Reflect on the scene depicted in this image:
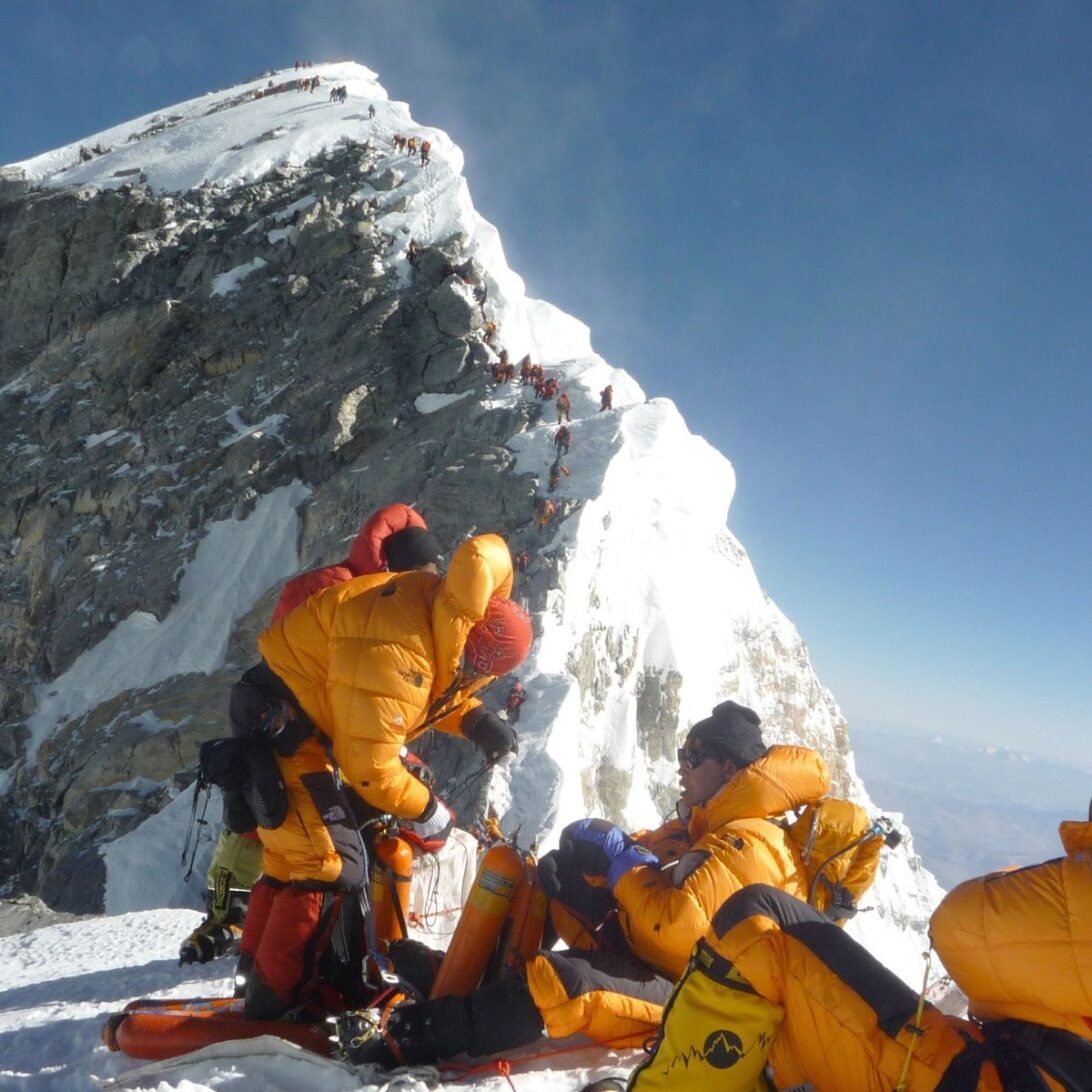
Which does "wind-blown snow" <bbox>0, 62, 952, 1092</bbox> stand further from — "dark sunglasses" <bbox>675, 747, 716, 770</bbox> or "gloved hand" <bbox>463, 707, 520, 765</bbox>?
"gloved hand" <bbox>463, 707, 520, 765</bbox>

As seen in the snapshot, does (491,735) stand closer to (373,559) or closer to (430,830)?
(430,830)

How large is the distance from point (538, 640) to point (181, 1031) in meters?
10.6

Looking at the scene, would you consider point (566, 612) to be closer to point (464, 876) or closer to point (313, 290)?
point (464, 876)

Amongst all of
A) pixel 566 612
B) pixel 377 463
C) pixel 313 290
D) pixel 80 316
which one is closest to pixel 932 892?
pixel 566 612

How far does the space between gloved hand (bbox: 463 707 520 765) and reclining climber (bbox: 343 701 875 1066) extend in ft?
2.39

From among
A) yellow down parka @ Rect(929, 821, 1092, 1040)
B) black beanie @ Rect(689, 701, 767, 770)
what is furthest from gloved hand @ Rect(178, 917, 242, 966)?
yellow down parka @ Rect(929, 821, 1092, 1040)

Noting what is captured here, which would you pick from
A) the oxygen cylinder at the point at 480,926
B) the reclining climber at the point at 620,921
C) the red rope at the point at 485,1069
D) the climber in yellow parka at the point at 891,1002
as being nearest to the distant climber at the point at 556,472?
the reclining climber at the point at 620,921

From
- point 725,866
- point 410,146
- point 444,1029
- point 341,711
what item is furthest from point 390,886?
point 410,146

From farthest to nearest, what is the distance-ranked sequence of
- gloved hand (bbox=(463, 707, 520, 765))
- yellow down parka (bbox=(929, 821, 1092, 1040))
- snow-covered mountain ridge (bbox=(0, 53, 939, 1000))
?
snow-covered mountain ridge (bbox=(0, 53, 939, 1000))
gloved hand (bbox=(463, 707, 520, 765))
yellow down parka (bbox=(929, 821, 1092, 1040))

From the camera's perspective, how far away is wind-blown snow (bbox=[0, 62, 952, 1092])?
390 centimetres

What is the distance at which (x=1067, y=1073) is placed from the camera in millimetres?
1686

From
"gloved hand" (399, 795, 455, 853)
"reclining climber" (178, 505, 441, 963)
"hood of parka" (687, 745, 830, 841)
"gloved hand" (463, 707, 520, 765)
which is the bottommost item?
"gloved hand" (399, 795, 455, 853)

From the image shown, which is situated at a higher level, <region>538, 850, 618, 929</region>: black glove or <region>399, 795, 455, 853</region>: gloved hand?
<region>399, 795, 455, 853</region>: gloved hand

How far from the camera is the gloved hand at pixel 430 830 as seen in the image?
3.69 m
